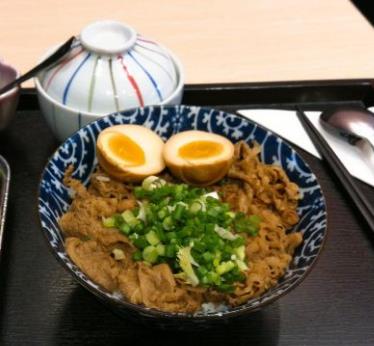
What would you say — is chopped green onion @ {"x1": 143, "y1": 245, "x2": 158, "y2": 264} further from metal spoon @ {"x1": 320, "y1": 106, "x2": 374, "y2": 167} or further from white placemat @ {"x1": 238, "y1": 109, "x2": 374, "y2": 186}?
metal spoon @ {"x1": 320, "y1": 106, "x2": 374, "y2": 167}

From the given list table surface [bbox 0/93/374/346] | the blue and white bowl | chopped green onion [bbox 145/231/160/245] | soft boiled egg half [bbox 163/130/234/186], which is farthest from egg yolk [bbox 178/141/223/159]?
table surface [bbox 0/93/374/346]

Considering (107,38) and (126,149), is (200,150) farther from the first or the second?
(107,38)

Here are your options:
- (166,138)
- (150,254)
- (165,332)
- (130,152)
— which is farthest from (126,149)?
(165,332)

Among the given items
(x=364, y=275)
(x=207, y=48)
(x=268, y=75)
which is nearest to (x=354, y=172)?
(x=364, y=275)

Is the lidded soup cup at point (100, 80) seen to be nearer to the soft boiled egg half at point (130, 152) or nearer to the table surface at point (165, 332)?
the soft boiled egg half at point (130, 152)

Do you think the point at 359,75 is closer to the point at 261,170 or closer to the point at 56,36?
the point at 261,170

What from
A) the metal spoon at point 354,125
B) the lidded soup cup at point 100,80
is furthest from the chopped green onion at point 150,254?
the metal spoon at point 354,125
